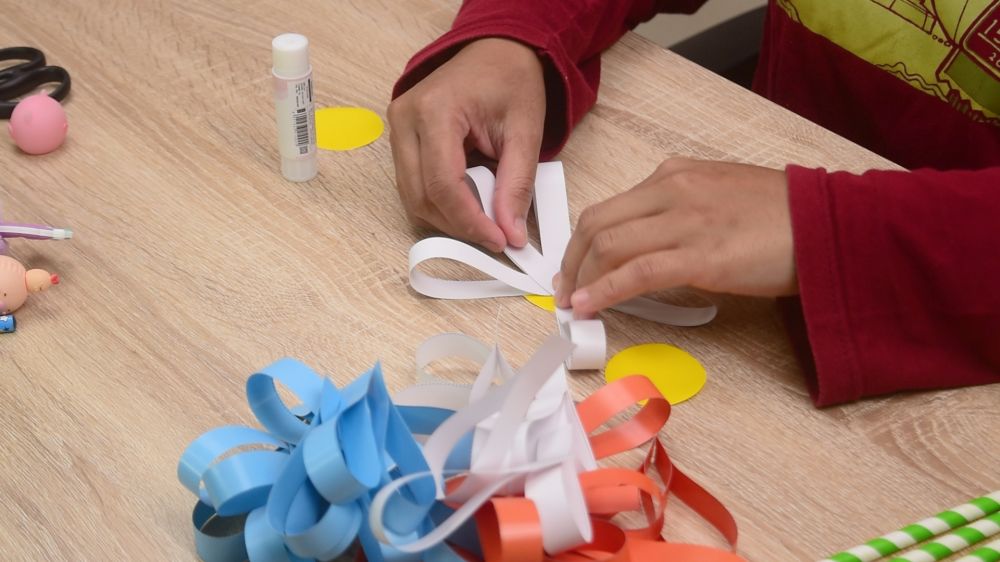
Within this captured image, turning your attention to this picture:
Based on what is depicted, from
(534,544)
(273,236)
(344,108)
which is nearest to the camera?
(534,544)

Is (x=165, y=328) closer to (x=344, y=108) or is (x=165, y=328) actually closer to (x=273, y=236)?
(x=273, y=236)

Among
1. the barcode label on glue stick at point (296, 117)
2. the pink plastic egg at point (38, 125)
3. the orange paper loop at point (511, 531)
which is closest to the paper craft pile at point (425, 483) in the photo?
the orange paper loop at point (511, 531)

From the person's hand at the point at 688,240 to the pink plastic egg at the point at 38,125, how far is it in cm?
45

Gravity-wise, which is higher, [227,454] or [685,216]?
[685,216]

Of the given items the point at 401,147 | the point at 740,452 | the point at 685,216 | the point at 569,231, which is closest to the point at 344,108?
the point at 401,147

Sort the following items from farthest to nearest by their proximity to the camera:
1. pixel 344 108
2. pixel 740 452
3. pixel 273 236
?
1. pixel 344 108
2. pixel 273 236
3. pixel 740 452

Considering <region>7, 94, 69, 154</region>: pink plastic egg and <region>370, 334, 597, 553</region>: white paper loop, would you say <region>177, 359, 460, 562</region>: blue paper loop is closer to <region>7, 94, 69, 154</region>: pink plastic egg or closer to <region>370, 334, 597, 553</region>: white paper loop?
<region>370, 334, 597, 553</region>: white paper loop

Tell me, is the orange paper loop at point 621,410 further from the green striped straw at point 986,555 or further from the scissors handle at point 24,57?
the scissors handle at point 24,57

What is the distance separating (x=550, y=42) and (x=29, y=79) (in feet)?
1.55

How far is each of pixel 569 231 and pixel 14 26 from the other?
2.02 ft

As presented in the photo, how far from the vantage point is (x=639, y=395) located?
26.2 inches

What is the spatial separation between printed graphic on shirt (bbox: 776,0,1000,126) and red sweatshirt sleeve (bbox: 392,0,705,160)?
0.24 metres

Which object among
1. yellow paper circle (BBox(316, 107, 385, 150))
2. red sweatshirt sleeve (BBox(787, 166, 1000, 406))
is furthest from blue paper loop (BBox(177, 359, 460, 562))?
yellow paper circle (BBox(316, 107, 385, 150))

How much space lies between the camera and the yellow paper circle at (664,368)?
710 mm
